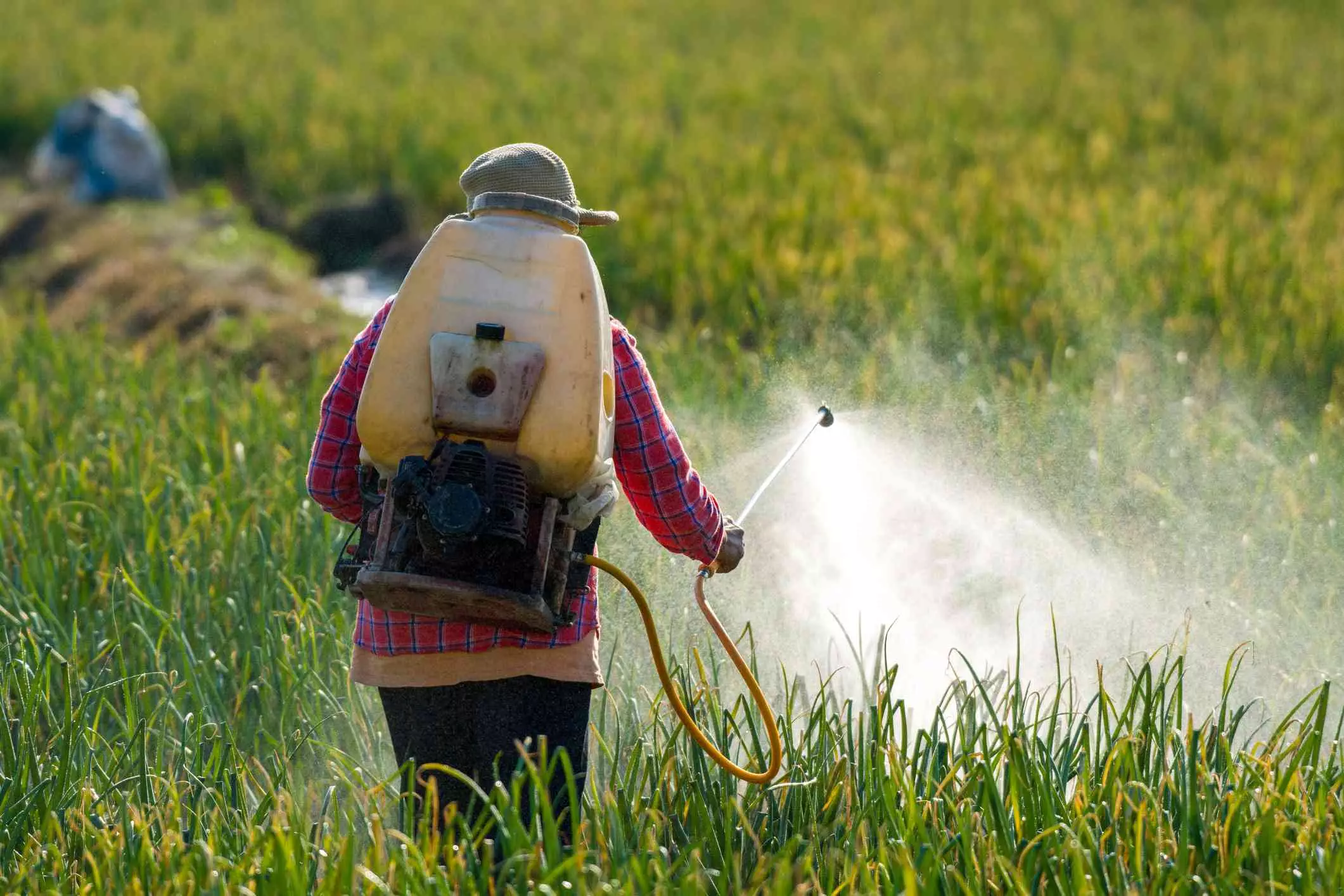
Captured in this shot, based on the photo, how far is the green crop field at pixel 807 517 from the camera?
225 cm

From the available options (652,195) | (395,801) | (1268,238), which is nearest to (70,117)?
(652,195)

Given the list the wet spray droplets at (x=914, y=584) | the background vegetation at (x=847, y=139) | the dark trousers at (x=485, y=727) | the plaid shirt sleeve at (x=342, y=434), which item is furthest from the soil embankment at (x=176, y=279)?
the dark trousers at (x=485, y=727)

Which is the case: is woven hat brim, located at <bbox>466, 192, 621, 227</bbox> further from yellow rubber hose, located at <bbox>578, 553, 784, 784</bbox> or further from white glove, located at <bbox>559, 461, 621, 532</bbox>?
yellow rubber hose, located at <bbox>578, 553, 784, 784</bbox>

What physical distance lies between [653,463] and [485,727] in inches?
18.0

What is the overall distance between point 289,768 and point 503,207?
44.9 inches

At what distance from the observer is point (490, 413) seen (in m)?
2.05

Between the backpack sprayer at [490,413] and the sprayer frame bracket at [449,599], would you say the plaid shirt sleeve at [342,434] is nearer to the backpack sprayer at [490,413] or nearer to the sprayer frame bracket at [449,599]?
the backpack sprayer at [490,413]

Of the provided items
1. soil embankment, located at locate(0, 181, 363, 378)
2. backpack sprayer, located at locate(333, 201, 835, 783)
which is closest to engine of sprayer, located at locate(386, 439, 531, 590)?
backpack sprayer, located at locate(333, 201, 835, 783)

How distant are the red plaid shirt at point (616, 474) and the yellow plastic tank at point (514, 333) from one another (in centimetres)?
13

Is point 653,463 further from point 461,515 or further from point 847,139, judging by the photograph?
point 847,139

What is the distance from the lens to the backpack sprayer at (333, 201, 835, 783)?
6.72 ft

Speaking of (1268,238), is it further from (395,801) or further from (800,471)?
(395,801)

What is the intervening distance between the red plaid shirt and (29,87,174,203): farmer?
831 centimetres

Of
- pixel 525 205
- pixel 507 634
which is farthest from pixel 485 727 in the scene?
pixel 525 205
